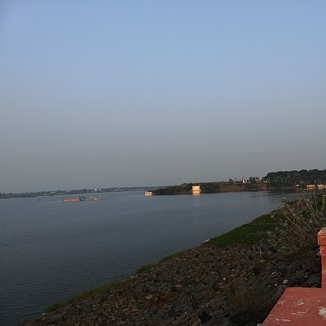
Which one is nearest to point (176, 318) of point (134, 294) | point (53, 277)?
point (134, 294)

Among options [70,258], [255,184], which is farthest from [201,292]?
[255,184]

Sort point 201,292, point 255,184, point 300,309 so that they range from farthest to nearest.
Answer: point 255,184 → point 201,292 → point 300,309

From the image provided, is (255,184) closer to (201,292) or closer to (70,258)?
(70,258)

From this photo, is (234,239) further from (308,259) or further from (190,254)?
(308,259)

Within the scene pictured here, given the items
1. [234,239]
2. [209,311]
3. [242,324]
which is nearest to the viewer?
[242,324]

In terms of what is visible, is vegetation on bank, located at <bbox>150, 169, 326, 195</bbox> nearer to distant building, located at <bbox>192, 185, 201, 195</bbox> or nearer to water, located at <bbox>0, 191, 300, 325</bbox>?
distant building, located at <bbox>192, 185, 201, 195</bbox>

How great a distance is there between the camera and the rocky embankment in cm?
643

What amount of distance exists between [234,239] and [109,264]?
882 centimetres

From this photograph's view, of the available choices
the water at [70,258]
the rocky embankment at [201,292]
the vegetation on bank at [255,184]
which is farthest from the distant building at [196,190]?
the rocky embankment at [201,292]

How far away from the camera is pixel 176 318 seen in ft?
29.1

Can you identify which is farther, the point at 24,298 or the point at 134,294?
the point at 24,298

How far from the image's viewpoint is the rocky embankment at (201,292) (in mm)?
6434

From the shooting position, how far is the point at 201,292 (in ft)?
35.1

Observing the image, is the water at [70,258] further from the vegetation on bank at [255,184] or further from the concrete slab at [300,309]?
the vegetation on bank at [255,184]
